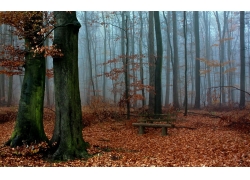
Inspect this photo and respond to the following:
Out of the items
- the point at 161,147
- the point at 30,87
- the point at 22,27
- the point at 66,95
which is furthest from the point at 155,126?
the point at 22,27

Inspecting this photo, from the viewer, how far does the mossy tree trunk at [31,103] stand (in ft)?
18.1

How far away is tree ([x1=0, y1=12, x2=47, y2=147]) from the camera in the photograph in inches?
216

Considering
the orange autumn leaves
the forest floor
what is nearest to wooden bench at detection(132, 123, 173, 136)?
the forest floor

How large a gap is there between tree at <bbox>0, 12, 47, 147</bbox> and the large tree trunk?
2.56 feet

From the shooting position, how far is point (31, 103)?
5.71 metres

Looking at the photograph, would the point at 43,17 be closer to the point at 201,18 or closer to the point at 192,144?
the point at 192,144

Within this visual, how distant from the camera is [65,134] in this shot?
4871 mm

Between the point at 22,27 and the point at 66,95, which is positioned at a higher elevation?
the point at 22,27

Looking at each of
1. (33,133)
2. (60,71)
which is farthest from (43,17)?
(33,133)

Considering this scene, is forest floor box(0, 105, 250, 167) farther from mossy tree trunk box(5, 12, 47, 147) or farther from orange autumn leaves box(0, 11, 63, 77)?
orange autumn leaves box(0, 11, 63, 77)

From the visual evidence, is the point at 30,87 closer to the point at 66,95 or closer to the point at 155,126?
the point at 66,95

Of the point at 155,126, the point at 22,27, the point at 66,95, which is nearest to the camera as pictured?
the point at 66,95

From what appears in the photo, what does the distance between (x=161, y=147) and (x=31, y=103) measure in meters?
3.44

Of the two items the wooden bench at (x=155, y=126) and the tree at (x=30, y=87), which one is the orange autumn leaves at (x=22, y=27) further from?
the wooden bench at (x=155, y=126)
